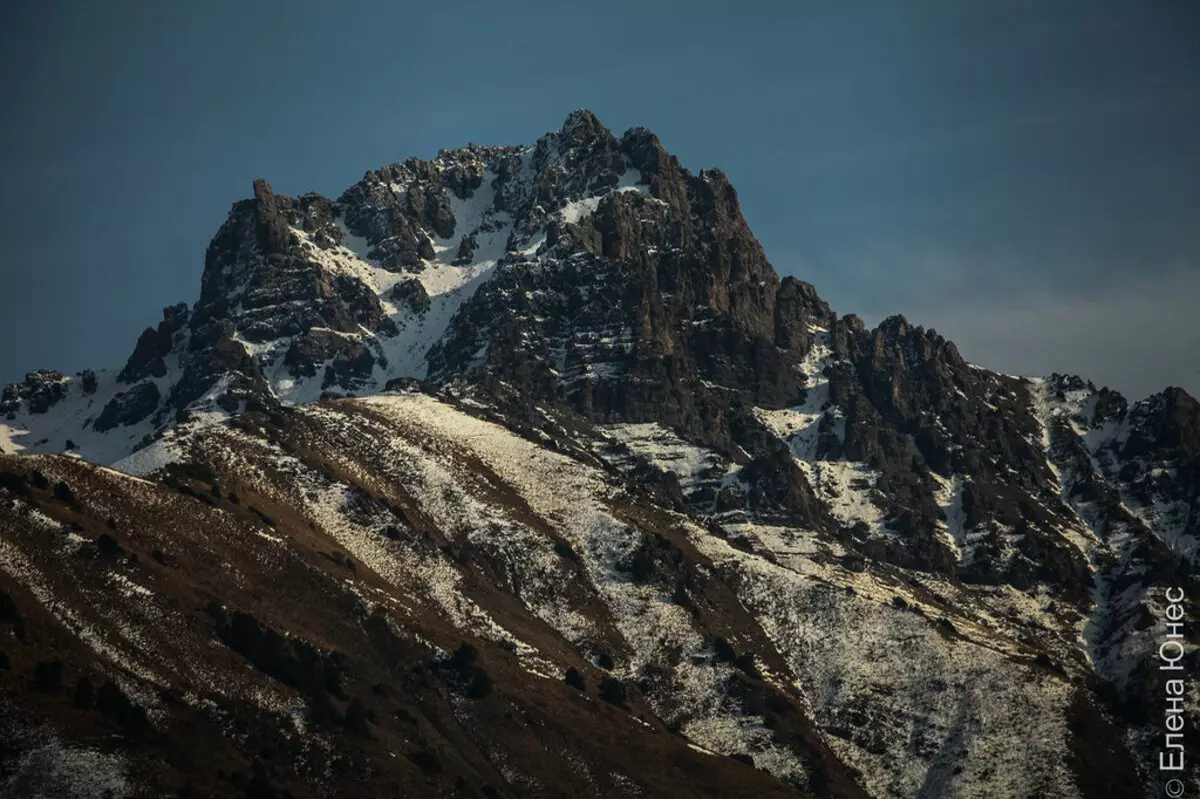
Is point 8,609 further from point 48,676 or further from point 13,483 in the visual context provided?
point 13,483

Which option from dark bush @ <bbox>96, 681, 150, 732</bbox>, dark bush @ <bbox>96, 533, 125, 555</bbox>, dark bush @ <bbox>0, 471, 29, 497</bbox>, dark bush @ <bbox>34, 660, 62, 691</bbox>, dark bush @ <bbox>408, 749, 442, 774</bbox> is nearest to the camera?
dark bush @ <bbox>96, 681, 150, 732</bbox>

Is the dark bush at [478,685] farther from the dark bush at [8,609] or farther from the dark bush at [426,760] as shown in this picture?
the dark bush at [8,609]

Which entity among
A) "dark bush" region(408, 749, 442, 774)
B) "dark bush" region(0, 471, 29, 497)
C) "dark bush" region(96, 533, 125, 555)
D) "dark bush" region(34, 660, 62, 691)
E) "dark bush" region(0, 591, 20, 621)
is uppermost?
"dark bush" region(0, 471, 29, 497)

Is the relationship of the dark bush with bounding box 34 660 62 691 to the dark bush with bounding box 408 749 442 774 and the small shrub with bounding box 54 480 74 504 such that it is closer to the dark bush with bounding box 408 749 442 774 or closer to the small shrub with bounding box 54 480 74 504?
the dark bush with bounding box 408 749 442 774

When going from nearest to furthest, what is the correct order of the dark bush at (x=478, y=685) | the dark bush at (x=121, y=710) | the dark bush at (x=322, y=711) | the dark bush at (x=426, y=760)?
the dark bush at (x=121, y=710), the dark bush at (x=426, y=760), the dark bush at (x=322, y=711), the dark bush at (x=478, y=685)

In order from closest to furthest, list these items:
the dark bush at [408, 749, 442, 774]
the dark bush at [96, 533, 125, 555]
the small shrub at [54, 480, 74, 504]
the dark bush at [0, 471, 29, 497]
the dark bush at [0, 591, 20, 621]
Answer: the dark bush at [0, 591, 20, 621]
the dark bush at [408, 749, 442, 774]
the dark bush at [96, 533, 125, 555]
the dark bush at [0, 471, 29, 497]
the small shrub at [54, 480, 74, 504]

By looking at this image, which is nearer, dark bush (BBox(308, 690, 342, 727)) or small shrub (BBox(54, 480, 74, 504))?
dark bush (BBox(308, 690, 342, 727))

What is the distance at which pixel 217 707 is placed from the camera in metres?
163

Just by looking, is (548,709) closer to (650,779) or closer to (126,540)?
(650,779)

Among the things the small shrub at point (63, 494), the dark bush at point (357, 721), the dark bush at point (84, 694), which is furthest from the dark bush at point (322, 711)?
the small shrub at point (63, 494)

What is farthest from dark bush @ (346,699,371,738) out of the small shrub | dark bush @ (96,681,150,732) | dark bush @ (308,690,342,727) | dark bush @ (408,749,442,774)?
the small shrub

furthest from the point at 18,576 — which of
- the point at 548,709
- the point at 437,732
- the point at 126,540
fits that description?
the point at 548,709

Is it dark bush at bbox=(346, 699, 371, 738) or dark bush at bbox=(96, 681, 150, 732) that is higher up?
dark bush at bbox=(346, 699, 371, 738)

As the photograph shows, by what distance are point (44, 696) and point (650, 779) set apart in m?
66.0
